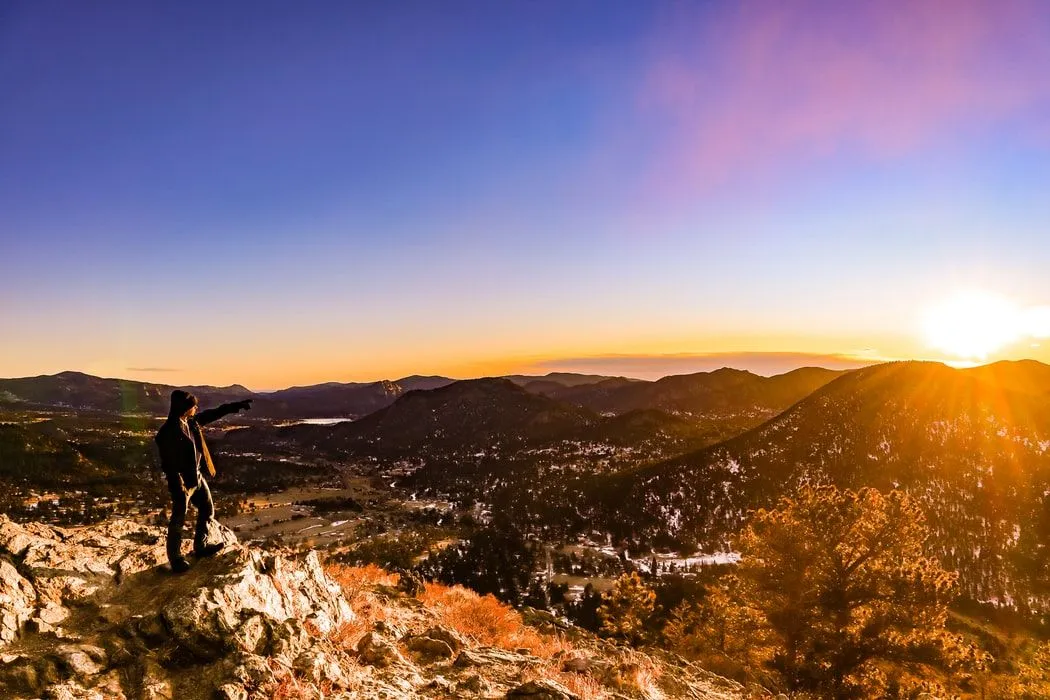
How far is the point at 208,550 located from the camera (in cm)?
968

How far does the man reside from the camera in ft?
30.1

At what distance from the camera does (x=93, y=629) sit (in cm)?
771

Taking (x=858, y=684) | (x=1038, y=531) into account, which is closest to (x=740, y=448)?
(x=1038, y=531)

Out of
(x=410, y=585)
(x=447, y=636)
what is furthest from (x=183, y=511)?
(x=410, y=585)

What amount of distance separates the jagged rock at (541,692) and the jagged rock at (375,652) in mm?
2136

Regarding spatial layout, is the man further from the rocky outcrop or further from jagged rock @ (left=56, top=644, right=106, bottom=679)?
jagged rock @ (left=56, top=644, right=106, bottom=679)

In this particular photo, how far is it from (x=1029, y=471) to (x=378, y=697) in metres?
218

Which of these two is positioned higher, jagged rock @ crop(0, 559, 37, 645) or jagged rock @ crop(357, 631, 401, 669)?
jagged rock @ crop(0, 559, 37, 645)

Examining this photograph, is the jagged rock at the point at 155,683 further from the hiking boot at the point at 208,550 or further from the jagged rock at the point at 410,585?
the jagged rock at the point at 410,585

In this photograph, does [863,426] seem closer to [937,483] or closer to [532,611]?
[937,483]

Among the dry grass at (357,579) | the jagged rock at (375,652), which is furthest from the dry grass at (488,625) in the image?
the jagged rock at (375,652)

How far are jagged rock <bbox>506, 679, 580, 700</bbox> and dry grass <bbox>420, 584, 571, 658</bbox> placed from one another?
138 inches

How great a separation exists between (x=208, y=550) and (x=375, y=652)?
12.2 feet

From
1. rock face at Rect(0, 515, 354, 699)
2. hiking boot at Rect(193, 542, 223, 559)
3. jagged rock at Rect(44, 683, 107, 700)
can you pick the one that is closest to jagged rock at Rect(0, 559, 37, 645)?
rock face at Rect(0, 515, 354, 699)
